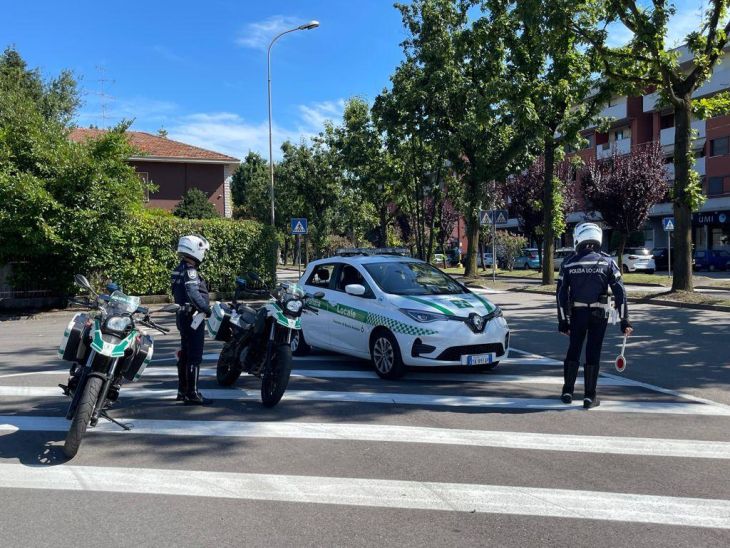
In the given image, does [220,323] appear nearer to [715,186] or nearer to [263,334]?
[263,334]

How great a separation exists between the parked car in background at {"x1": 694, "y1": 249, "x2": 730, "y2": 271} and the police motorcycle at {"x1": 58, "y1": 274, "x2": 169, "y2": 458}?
4020cm

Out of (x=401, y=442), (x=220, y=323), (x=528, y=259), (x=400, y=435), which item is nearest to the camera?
(x=401, y=442)

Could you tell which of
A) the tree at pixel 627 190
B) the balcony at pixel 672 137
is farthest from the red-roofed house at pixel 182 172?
the balcony at pixel 672 137

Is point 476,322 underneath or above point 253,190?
underneath

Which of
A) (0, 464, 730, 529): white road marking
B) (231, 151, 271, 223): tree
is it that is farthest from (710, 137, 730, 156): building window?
(0, 464, 730, 529): white road marking

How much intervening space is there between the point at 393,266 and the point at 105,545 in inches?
243

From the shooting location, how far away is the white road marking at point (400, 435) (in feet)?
17.7

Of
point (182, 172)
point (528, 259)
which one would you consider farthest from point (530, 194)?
point (182, 172)

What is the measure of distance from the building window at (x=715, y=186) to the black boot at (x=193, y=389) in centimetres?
4602

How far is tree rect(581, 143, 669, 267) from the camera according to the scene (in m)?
32.5

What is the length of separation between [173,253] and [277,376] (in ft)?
53.3

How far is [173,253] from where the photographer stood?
72.1 ft

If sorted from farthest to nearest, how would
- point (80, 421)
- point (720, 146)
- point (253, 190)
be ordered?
point (253, 190), point (720, 146), point (80, 421)

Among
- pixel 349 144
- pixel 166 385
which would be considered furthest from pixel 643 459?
pixel 349 144
